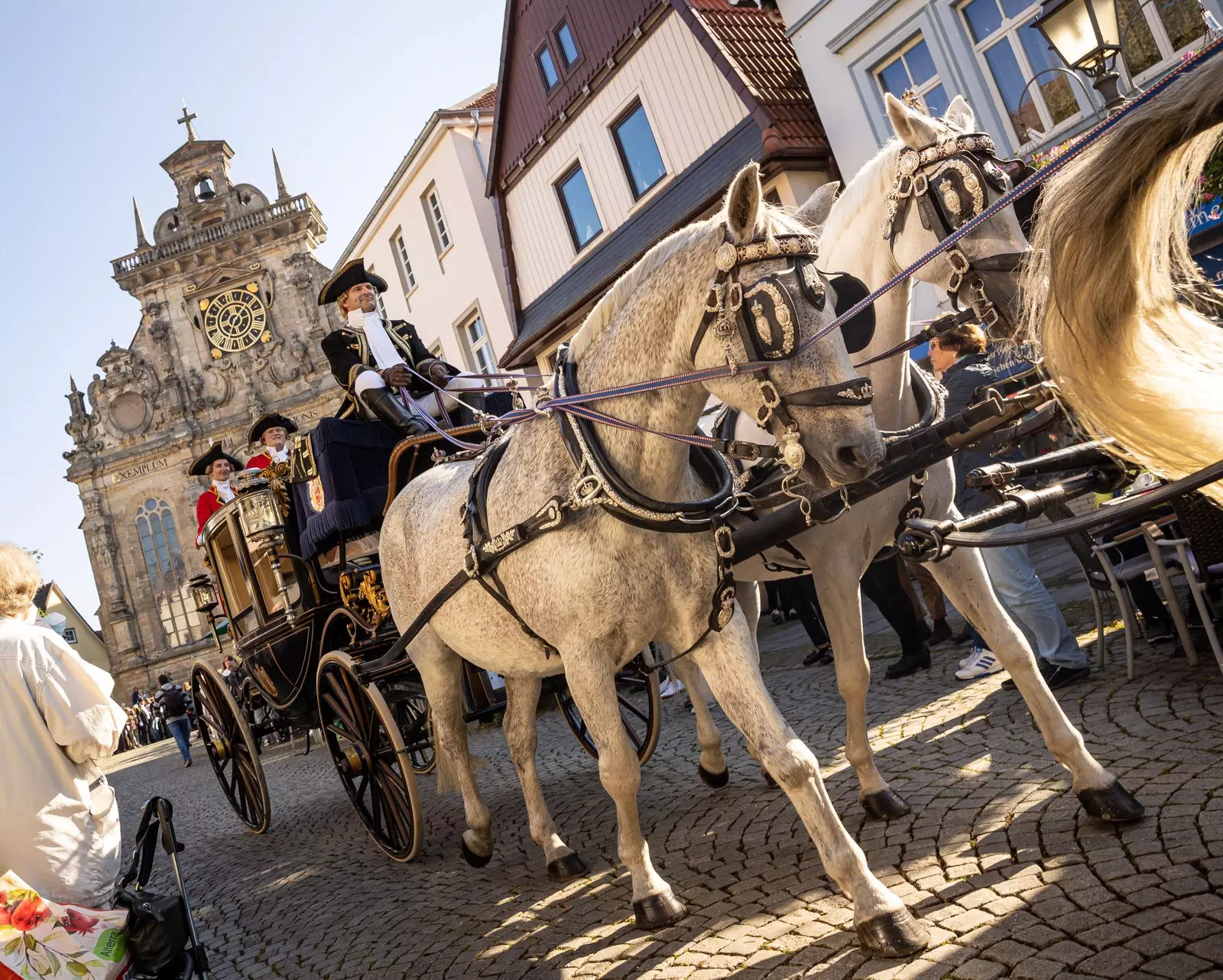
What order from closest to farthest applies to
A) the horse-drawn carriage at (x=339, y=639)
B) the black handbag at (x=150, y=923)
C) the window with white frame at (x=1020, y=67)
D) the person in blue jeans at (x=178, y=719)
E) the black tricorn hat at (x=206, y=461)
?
the black handbag at (x=150, y=923) → the horse-drawn carriage at (x=339, y=639) → the black tricorn hat at (x=206, y=461) → the window with white frame at (x=1020, y=67) → the person in blue jeans at (x=178, y=719)

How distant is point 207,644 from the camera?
40.4 m

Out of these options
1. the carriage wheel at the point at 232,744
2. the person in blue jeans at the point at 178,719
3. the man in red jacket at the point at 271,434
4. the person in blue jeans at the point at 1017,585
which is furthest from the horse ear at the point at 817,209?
the person in blue jeans at the point at 178,719

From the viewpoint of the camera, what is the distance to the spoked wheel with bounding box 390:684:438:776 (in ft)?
18.9

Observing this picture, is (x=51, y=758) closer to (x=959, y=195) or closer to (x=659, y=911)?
(x=659, y=911)

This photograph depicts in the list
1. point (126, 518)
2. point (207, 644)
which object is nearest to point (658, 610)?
point (207, 644)

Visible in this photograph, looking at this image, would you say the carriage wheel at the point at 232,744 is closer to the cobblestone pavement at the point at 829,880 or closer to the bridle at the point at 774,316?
the cobblestone pavement at the point at 829,880

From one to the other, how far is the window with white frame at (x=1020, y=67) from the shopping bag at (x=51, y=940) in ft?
36.3

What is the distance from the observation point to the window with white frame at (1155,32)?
9625mm

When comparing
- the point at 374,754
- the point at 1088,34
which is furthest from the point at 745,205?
the point at 1088,34

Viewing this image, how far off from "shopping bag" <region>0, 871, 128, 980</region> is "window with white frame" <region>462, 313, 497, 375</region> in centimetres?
1718

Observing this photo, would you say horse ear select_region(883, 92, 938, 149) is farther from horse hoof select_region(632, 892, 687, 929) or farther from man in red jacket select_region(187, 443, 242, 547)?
man in red jacket select_region(187, 443, 242, 547)

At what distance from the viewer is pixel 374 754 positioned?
5.43 meters

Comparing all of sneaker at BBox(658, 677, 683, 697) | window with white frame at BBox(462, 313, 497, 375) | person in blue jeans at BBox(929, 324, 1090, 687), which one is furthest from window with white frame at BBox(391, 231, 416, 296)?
person in blue jeans at BBox(929, 324, 1090, 687)

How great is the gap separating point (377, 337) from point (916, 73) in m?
Answer: 8.71
